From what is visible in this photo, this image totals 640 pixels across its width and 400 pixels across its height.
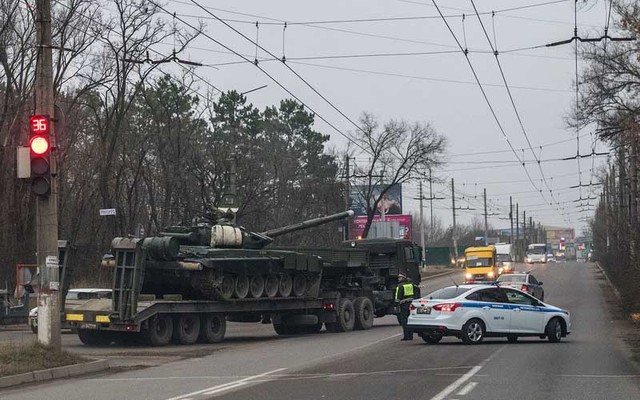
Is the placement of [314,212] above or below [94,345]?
above

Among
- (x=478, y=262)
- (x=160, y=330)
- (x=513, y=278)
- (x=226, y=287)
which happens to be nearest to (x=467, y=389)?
(x=160, y=330)

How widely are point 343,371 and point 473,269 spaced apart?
4456 centimetres

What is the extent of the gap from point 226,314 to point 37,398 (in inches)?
460

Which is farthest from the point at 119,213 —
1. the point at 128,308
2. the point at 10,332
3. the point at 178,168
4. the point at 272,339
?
the point at 128,308

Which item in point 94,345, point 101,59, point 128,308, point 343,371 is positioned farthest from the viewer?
point 101,59

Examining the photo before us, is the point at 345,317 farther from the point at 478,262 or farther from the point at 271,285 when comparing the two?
the point at 478,262

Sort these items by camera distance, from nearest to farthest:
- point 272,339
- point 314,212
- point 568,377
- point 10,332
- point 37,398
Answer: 1. point 37,398
2. point 568,377
3. point 272,339
4. point 10,332
5. point 314,212

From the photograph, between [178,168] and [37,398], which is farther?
[178,168]

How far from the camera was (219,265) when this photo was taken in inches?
869

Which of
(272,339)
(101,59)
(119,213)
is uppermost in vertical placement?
(101,59)

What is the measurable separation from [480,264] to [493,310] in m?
38.8

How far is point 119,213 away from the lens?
130 ft

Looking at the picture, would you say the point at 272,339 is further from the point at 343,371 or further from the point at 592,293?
the point at 592,293

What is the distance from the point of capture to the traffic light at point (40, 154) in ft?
49.4
